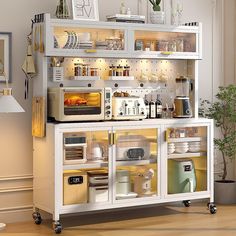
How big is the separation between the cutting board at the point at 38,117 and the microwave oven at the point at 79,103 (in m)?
0.11

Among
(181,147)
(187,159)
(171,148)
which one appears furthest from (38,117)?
(187,159)

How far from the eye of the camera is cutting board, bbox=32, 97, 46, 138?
576 cm

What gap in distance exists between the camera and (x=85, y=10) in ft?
19.6

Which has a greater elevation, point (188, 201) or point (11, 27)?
point (11, 27)

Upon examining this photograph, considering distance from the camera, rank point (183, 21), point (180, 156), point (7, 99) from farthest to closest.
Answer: point (183, 21) < point (180, 156) < point (7, 99)

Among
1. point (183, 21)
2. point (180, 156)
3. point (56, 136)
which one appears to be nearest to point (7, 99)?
point (56, 136)

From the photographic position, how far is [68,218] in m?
6.19

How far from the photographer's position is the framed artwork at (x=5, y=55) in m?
5.88

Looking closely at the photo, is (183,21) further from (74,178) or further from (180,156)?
(74,178)

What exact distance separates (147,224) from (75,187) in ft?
2.65

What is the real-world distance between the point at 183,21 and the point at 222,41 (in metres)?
0.62

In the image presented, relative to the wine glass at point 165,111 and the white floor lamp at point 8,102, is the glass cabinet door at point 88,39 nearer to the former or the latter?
the white floor lamp at point 8,102

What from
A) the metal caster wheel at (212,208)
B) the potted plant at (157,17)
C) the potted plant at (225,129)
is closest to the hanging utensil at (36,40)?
the potted plant at (157,17)

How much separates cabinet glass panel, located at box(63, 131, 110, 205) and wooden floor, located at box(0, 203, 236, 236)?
0.94 feet
